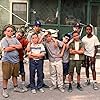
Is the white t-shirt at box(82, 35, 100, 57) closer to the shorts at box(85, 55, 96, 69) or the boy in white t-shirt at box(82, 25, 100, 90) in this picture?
the boy in white t-shirt at box(82, 25, 100, 90)

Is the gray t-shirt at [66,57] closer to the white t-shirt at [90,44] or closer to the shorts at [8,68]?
the white t-shirt at [90,44]

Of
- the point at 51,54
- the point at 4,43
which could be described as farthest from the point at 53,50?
the point at 4,43

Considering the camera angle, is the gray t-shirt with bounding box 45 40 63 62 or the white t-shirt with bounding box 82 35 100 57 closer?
the gray t-shirt with bounding box 45 40 63 62

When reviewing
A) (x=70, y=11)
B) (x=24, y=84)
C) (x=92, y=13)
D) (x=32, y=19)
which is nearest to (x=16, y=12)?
(x=32, y=19)

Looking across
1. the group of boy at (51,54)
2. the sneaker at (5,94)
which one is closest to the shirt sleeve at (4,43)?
the group of boy at (51,54)

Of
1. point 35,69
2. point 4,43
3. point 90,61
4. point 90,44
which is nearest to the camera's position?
point 4,43

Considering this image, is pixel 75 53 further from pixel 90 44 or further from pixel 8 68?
pixel 8 68

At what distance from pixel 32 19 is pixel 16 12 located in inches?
35.4

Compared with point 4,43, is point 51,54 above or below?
below

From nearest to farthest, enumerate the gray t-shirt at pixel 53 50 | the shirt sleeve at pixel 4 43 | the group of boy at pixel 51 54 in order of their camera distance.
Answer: the shirt sleeve at pixel 4 43, the group of boy at pixel 51 54, the gray t-shirt at pixel 53 50

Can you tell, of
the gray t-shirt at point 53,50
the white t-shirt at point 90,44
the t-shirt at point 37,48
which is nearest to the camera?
the t-shirt at point 37,48

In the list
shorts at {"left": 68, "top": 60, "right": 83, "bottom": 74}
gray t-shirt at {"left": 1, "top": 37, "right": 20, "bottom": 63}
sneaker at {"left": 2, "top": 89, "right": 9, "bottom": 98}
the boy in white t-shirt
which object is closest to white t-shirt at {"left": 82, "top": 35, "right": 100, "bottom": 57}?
the boy in white t-shirt

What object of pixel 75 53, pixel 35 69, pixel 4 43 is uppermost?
pixel 4 43

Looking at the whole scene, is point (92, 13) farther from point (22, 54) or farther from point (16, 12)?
point (22, 54)
